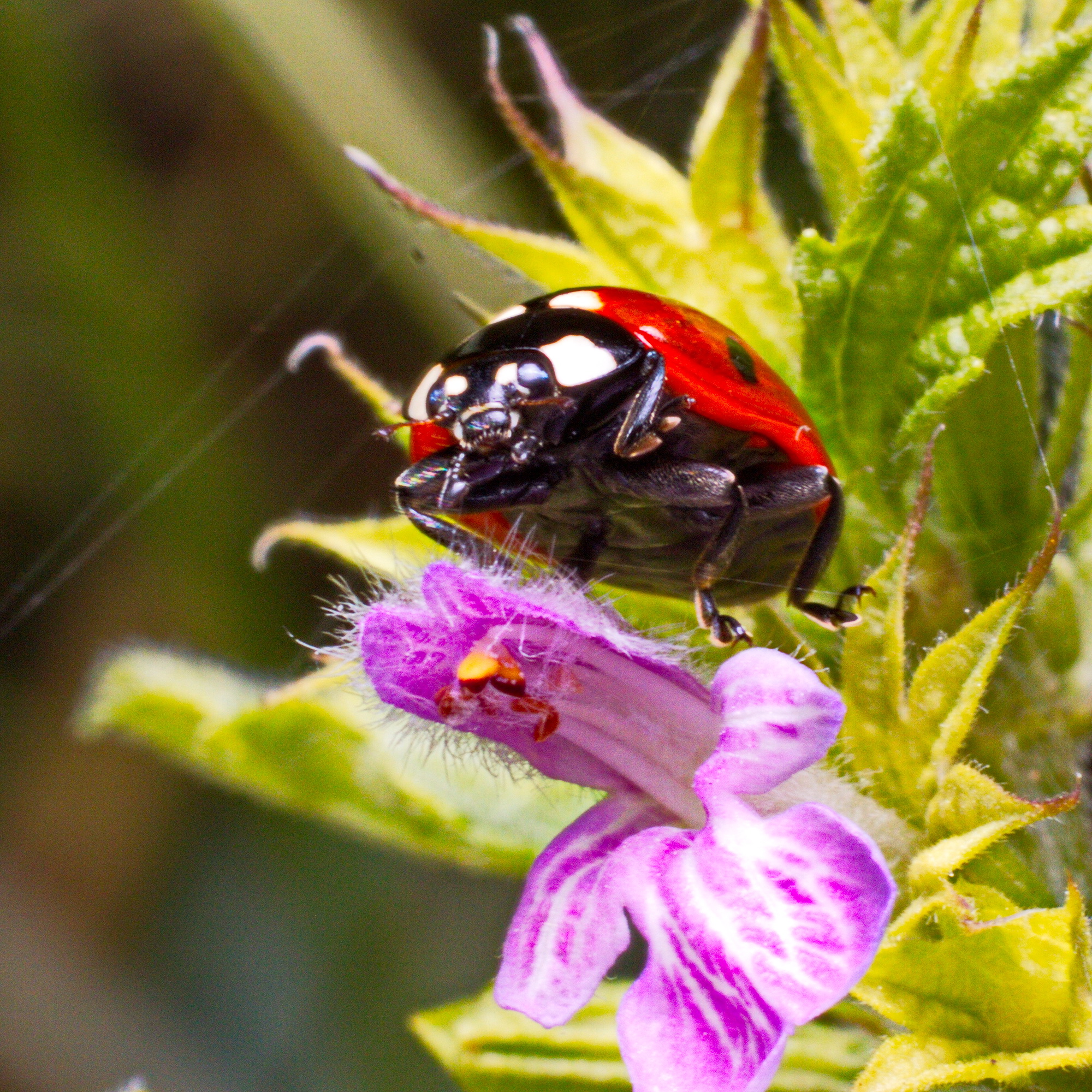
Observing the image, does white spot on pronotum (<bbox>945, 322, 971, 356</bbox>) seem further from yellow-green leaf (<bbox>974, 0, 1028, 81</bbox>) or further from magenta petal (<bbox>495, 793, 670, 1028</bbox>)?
magenta petal (<bbox>495, 793, 670, 1028</bbox>)

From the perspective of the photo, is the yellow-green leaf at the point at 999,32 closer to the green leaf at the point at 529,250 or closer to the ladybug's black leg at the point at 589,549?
the green leaf at the point at 529,250

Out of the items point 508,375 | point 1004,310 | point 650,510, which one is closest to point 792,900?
point 650,510

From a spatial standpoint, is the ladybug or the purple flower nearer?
the purple flower

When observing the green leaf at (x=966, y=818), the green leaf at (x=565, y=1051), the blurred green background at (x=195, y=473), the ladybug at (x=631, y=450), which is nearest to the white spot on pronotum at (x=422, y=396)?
the ladybug at (x=631, y=450)

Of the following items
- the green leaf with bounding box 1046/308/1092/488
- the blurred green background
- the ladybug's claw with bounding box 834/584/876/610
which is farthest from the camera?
the blurred green background

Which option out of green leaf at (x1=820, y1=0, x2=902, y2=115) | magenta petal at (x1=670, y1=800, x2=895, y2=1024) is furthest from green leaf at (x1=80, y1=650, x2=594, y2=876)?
green leaf at (x1=820, y1=0, x2=902, y2=115)

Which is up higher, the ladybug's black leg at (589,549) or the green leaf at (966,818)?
the ladybug's black leg at (589,549)

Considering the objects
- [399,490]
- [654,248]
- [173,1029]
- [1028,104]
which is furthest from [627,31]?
[173,1029]

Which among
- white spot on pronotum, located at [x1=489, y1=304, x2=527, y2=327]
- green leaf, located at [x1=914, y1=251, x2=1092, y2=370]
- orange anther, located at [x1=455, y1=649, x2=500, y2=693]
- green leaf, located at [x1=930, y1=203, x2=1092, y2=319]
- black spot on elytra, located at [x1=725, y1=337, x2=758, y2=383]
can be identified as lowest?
green leaf, located at [x1=914, y1=251, x2=1092, y2=370]
